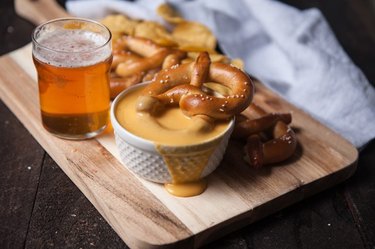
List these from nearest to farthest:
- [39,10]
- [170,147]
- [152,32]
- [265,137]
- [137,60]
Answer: [170,147] < [265,137] < [137,60] < [152,32] < [39,10]

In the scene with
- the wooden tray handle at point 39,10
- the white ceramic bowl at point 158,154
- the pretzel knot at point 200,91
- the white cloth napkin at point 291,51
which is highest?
the pretzel knot at point 200,91

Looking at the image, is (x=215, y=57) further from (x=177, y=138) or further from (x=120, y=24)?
(x=177, y=138)

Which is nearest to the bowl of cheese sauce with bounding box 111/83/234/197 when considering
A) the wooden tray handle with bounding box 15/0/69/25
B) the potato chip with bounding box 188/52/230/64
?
the potato chip with bounding box 188/52/230/64

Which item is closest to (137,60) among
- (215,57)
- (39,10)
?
(215,57)

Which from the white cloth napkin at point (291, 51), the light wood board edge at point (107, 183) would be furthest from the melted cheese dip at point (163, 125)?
the white cloth napkin at point (291, 51)

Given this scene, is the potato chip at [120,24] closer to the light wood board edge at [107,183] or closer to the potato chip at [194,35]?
the potato chip at [194,35]

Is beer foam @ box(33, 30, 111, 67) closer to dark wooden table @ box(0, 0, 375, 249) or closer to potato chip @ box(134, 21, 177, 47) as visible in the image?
dark wooden table @ box(0, 0, 375, 249)
